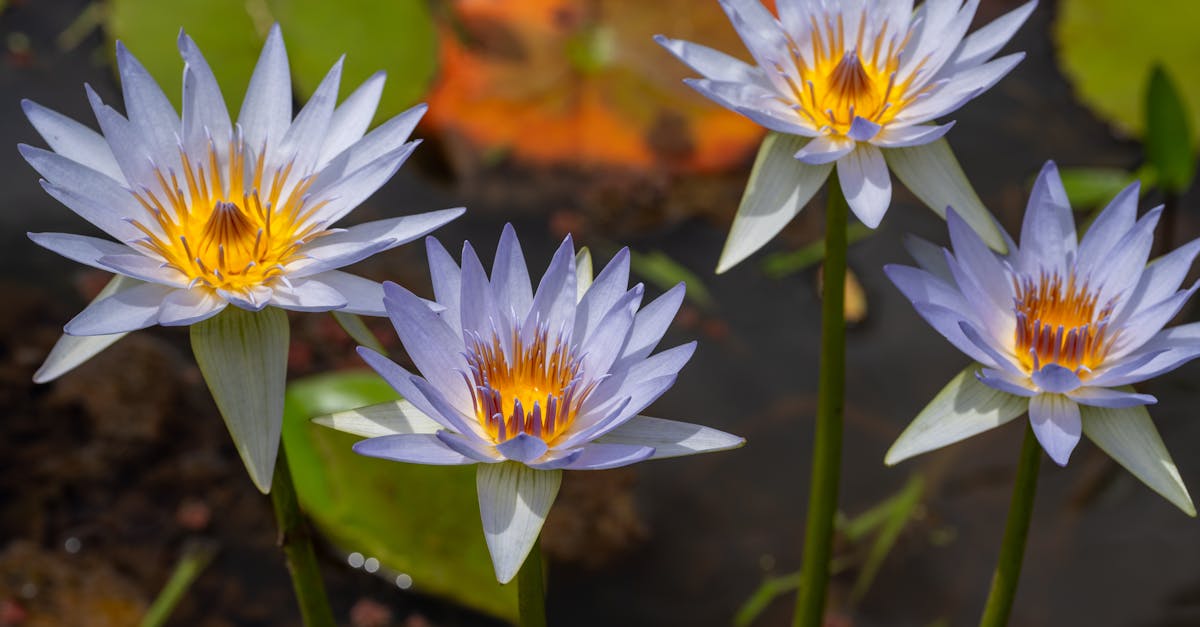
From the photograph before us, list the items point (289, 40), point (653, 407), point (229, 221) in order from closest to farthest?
point (229, 221), point (653, 407), point (289, 40)

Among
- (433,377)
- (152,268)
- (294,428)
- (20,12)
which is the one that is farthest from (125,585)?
(20,12)

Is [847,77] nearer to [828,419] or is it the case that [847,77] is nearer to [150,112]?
[828,419]

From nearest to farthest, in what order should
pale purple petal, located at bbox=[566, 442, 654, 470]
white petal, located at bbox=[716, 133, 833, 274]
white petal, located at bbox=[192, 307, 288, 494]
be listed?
1. pale purple petal, located at bbox=[566, 442, 654, 470]
2. white petal, located at bbox=[192, 307, 288, 494]
3. white petal, located at bbox=[716, 133, 833, 274]

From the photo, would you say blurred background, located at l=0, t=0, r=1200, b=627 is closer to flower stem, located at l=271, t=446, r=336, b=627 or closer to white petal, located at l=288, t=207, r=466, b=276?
flower stem, located at l=271, t=446, r=336, b=627

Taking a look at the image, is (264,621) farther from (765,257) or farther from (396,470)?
(765,257)

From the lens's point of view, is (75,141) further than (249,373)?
Yes

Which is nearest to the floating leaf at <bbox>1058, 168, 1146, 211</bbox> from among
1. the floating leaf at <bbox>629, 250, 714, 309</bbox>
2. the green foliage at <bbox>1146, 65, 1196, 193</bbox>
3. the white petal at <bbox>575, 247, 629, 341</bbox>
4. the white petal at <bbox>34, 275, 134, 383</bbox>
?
the green foliage at <bbox>1146, 65, 1196, 193</bbox>

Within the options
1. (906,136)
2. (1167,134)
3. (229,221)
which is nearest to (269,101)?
(229,221)
